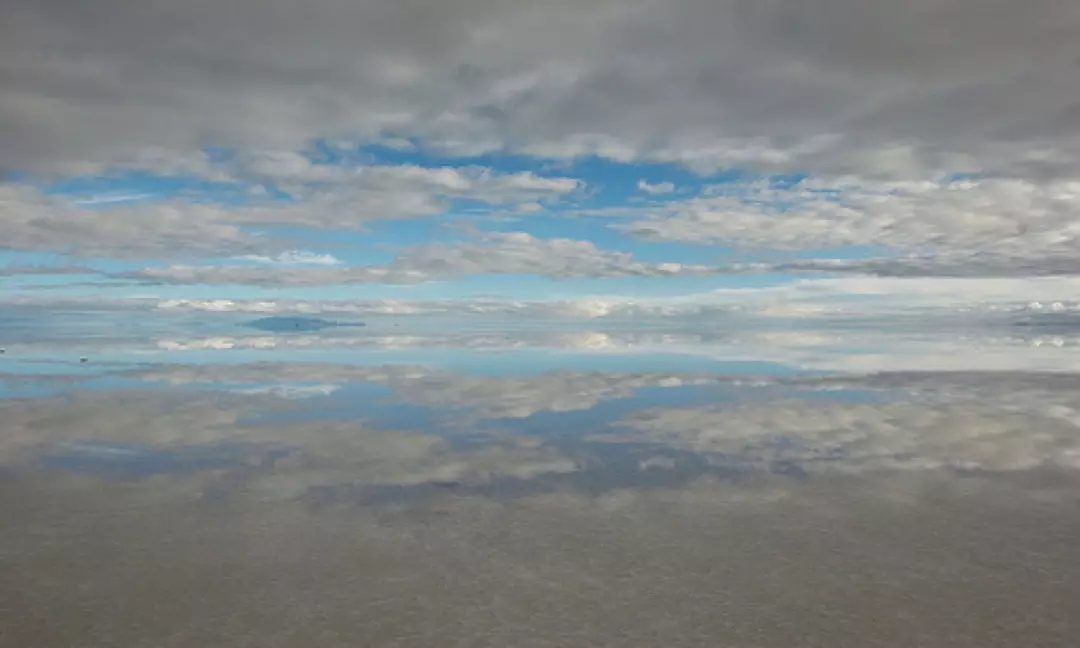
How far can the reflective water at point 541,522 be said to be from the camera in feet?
34.5

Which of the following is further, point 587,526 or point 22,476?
point 22,476

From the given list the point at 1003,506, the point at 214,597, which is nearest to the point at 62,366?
the point at 214,597

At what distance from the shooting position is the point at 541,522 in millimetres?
14867

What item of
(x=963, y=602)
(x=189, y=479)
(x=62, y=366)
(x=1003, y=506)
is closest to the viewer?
(x=963, y=602)

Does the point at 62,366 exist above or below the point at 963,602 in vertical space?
above

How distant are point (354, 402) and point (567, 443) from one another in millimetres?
12890

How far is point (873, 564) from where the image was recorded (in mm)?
12547

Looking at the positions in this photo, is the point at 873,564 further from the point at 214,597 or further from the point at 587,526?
the point at 214,597

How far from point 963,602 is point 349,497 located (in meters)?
12.1

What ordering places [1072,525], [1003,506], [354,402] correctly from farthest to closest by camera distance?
[354,402], [1003,506], [1072,525]

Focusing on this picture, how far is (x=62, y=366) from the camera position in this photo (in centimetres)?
4975

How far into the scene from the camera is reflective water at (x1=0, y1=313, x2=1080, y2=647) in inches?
414

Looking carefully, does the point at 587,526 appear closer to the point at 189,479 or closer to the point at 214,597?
the point at 214,597

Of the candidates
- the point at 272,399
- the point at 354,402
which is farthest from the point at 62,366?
the point at 354,402
